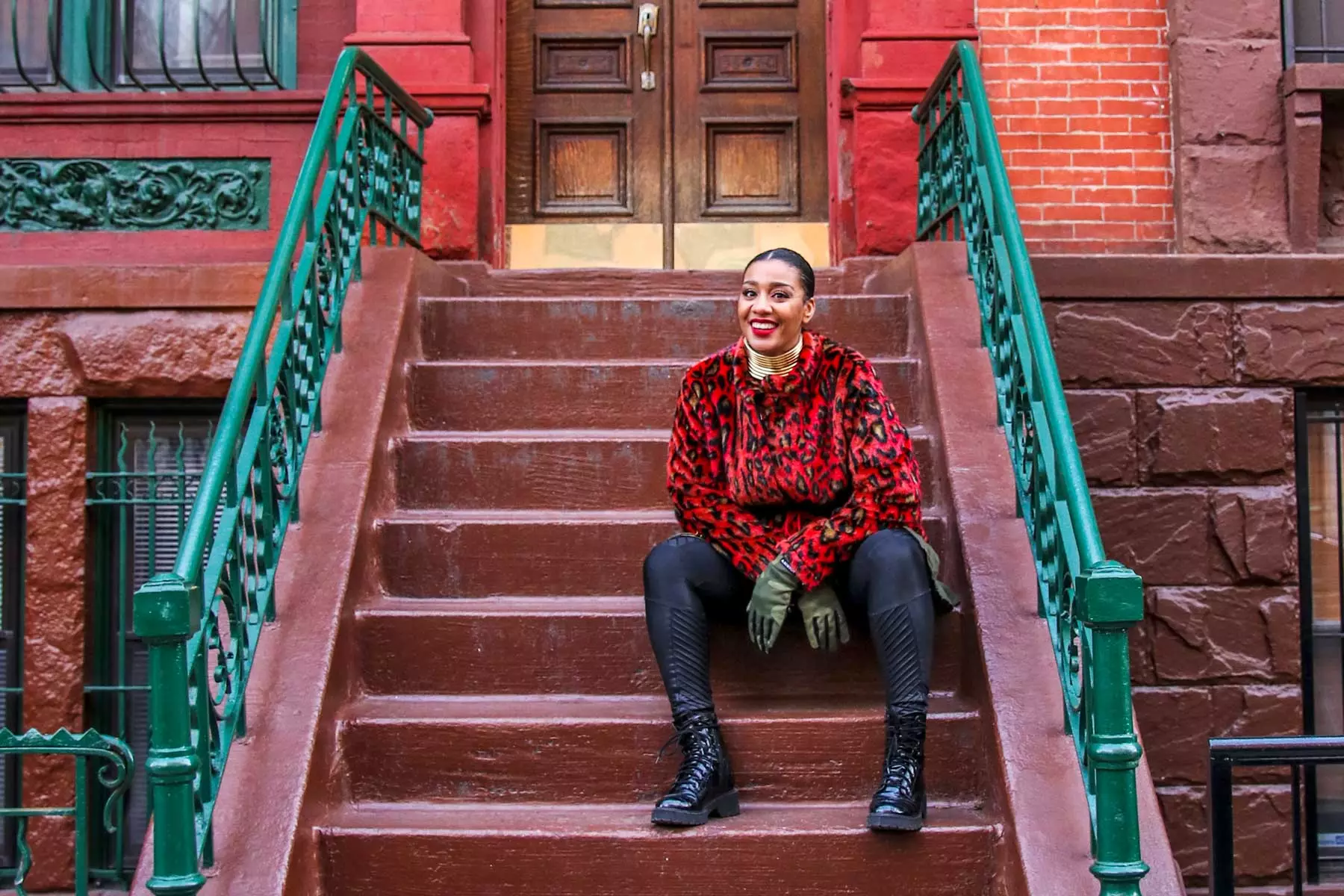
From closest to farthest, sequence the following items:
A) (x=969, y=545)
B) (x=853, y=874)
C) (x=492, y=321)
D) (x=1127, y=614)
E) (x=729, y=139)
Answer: (x=1127, y=614), (x=853, y=874), (x=969, y=545), (x=492, y=321), (x=729, y=139)

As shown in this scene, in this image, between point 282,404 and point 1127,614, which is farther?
point 282,404

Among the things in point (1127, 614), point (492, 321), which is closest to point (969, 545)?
point (1127, 614)

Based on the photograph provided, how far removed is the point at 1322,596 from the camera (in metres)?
5.85

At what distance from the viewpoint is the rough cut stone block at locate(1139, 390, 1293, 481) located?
18.5ft

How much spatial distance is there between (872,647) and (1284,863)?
2622 millimetres

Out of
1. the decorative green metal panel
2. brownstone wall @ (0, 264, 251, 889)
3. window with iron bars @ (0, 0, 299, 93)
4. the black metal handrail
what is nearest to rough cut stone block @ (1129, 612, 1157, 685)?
the black metal handrail

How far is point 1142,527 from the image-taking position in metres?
5.62

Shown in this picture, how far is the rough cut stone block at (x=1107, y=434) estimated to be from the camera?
5.64 m

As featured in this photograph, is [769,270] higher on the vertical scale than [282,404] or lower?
higher

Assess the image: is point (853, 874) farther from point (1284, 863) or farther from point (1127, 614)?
point (1284, 863)

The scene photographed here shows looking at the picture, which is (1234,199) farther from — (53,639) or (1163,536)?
(53,639)

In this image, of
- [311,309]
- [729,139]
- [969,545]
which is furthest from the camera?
[729,139]

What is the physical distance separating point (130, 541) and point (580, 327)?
7.45 ft

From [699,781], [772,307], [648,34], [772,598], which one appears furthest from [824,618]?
[648,34]
